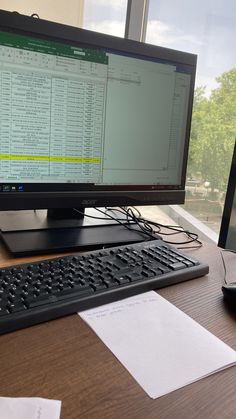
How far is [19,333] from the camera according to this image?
526 millimetres

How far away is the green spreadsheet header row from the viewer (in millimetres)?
744

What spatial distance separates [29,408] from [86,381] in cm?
8

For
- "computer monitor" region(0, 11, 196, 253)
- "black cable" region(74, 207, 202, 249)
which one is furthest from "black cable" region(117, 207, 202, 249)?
"computer monitor" region(0, 11, 196, 253)

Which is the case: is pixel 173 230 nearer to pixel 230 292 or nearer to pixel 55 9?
pixel 230 292

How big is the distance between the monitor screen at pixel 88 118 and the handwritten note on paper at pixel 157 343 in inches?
14.2

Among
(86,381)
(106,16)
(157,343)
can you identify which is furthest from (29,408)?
(106,16)

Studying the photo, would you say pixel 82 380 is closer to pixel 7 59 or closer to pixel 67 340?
pixel 67 340

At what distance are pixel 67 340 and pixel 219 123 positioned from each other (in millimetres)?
1001

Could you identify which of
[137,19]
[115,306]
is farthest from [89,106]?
[137,19]

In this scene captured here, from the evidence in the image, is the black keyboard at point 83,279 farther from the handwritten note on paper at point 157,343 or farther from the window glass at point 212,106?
the window glass at point 212,106

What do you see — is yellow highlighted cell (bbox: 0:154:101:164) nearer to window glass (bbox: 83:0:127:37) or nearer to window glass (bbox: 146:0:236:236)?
window glass (bbox: 146:0:236:236)

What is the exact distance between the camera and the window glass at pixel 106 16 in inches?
77.3

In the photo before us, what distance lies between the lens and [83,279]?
0.65 m

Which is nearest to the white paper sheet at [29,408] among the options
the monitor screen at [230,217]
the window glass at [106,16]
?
the monitor screen at [230,217]
